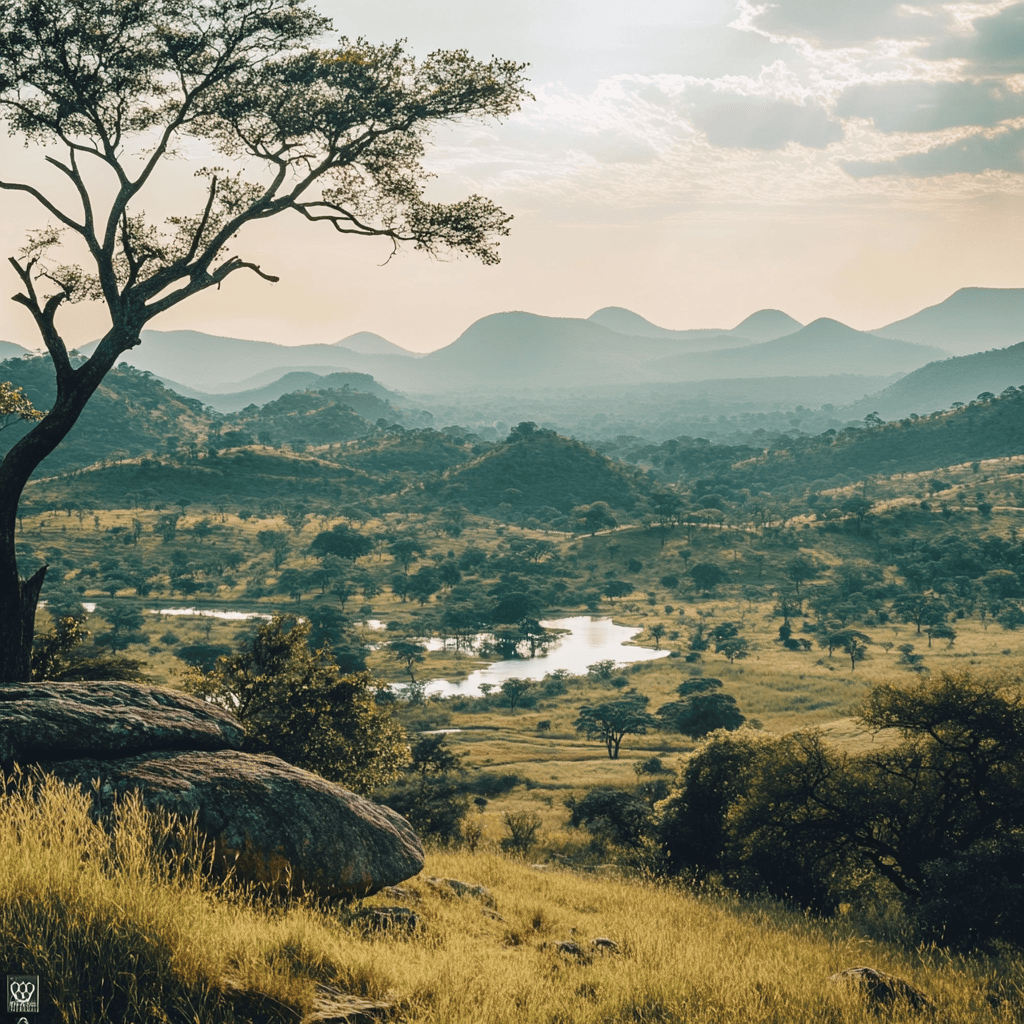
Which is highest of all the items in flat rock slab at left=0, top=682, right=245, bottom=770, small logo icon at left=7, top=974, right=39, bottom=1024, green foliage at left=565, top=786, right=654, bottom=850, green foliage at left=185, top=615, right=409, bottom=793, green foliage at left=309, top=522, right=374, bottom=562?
flat rock slab at left=0, top=682, right=245, bottom=770

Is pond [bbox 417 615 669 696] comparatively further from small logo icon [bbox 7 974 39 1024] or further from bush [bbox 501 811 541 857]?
small logo icon [bbox 7 974 39 1024]

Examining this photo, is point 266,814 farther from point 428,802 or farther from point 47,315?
point 428,802

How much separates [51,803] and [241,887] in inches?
89.0

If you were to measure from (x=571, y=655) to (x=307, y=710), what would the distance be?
109656 millimetres

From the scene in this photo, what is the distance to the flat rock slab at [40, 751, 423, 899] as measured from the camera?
932 centimetres

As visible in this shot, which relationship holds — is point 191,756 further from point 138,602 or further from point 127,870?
point 138,602

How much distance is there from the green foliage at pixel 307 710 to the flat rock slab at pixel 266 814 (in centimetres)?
1160

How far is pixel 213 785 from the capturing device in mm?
9781

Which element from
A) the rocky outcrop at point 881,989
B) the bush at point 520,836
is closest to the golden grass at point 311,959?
the rocky outcrop at point 881,989

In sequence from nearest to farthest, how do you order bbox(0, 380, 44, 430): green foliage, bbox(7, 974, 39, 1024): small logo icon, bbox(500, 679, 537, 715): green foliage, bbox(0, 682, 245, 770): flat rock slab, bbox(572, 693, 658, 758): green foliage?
bbox(7, 974, 39, 1024): small logo icon, bbox(0, 682, 245, 770): flat rock slab, bbox(0, 380, 44, 430): green foliage, bbox(572, 693, 658, 758): green foliage, bbox(500, 679, 537, 715): green foliage

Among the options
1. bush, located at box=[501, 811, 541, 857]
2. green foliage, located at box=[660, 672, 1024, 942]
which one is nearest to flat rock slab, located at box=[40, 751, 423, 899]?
green foliage, located at box=[660, 672, 1024, 942]

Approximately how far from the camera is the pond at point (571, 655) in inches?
4522

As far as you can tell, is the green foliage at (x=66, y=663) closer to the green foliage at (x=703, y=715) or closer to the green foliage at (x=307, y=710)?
the green foliage at (x=307, y=710)

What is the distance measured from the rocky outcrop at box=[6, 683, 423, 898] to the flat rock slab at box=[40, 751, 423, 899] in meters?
0.01
